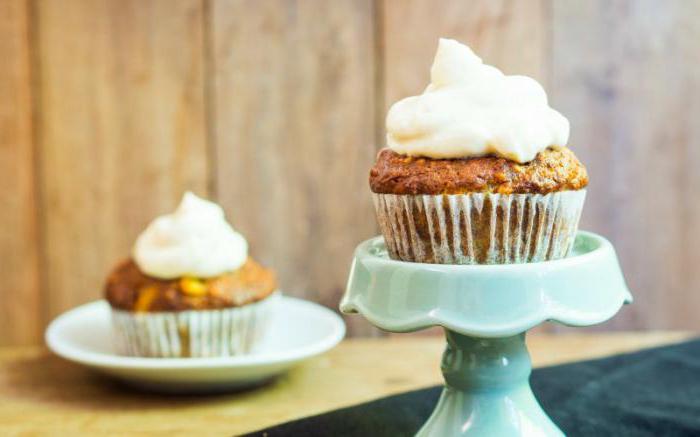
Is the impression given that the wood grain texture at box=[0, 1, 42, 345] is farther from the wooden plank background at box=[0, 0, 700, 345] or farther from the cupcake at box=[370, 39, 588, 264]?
the cupcake at box=[370, 39, 588, 264]

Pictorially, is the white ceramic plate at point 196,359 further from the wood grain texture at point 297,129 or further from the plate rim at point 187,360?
the wood grain texture at point 297,129

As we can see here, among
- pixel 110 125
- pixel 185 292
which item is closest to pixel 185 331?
pixel 185 292

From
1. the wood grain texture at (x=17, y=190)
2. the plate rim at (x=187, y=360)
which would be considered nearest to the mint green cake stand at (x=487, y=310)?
the plate rim at (x=187, y=360)

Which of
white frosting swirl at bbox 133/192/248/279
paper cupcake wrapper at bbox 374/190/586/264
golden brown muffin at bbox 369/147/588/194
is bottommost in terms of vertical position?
white frosting swirl at bbox 133/192/248/279

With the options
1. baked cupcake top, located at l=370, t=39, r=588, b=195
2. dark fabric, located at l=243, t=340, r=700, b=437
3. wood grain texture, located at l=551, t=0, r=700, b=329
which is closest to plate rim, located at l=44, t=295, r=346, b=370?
dark fabric, located at l=243, t=340, r=700, b=437

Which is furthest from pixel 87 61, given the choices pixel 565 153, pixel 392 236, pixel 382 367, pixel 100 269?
pixel 565 153

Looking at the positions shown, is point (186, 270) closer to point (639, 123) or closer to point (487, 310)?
point (487, 310)

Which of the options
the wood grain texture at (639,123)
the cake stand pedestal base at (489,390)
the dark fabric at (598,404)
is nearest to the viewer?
the cake stand pedestal base at (489,390)

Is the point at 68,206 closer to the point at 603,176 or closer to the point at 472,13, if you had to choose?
the point at 472,13
